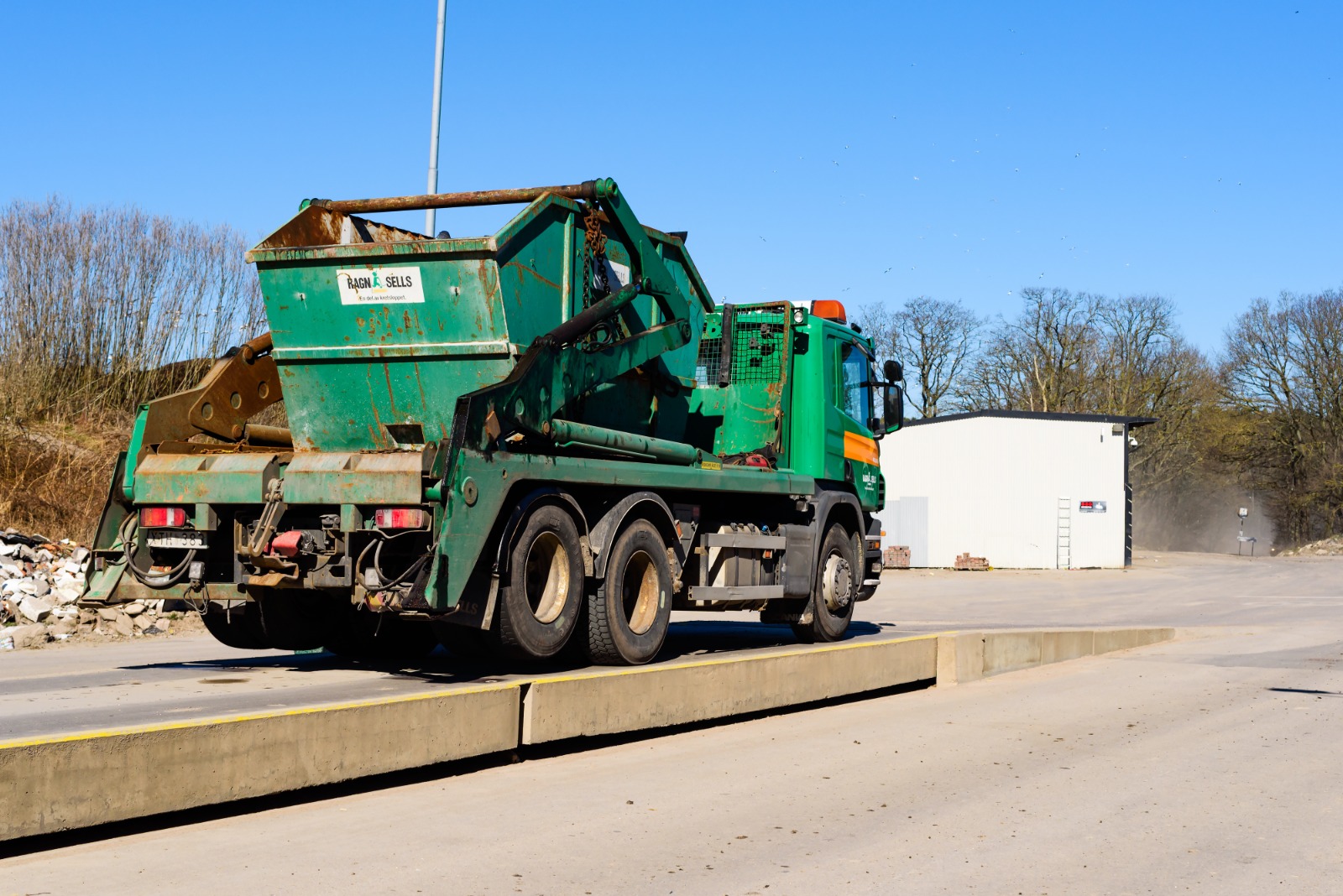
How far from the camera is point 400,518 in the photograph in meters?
7.83

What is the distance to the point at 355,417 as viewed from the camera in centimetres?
895

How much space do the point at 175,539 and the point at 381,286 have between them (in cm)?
209

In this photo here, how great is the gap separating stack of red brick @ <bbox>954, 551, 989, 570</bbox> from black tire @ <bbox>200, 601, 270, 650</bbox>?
35.1 meters

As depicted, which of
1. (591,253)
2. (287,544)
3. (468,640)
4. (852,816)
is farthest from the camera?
(591,253)

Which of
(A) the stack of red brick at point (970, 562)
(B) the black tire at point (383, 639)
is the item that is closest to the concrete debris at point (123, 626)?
(B) the black tire at point (383, 639)

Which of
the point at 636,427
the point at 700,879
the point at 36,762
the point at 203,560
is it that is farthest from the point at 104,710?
the point at 636,427

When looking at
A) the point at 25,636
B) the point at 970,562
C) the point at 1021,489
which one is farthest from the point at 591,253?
the point at 1021,489

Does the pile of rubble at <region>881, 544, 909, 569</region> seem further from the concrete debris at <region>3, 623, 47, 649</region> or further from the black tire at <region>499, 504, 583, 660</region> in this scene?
the black tire at <region>499, 504, 583, 660</region>

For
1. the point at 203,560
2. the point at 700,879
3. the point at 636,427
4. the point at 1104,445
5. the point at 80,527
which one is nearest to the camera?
the point at 700,879

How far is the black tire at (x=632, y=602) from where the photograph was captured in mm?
9273

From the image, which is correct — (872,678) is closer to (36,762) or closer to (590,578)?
(590,578)

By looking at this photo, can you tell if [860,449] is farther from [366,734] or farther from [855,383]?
[366,734]

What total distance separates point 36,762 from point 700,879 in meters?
2.58

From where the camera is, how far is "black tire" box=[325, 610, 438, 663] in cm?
1016
